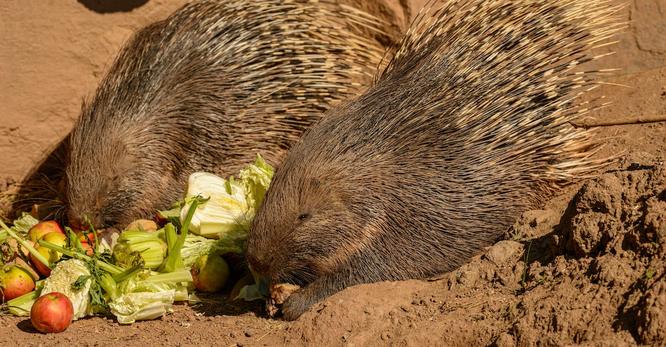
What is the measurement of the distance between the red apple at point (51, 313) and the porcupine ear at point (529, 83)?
1.80 meters

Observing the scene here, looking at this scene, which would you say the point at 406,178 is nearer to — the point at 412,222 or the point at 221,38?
the point at 412,222

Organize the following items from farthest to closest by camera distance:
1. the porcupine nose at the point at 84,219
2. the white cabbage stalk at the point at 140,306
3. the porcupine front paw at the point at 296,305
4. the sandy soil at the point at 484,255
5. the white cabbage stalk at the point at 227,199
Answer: the porcupine nose at the point at 84,219 → the white cabbage stalk at the point at 227,199 → the white cabbage stalk at the point at 140,306 → the porcupine front paw at the point at 296,305 → the sandy soil at the point at 484,255

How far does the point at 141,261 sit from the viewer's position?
408 centimetres

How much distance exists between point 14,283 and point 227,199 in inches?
41.5

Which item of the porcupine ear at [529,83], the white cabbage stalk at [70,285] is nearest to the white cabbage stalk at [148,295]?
the white cabbage stalk at [70,285]

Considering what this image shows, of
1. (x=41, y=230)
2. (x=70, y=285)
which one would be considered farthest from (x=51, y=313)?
(x=41, y=230)

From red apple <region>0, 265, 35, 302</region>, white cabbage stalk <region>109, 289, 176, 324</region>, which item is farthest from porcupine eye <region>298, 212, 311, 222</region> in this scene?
red apple <region>0, 265, 35, 302</region>

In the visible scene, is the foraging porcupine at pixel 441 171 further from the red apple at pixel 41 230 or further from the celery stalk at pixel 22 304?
the red apple at pixel 41 230

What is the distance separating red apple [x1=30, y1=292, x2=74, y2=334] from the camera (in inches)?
150

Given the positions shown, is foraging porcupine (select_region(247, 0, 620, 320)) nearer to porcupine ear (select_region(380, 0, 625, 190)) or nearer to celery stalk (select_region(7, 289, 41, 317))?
porcupine ear (select_region(380, 0, 625, 190))

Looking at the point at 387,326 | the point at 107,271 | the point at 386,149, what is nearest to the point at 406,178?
the point at 386,149

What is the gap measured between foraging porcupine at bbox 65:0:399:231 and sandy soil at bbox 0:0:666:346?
31 centimetres

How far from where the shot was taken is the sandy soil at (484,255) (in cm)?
282

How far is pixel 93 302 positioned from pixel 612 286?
7.42ft
